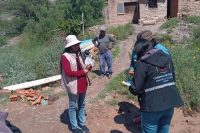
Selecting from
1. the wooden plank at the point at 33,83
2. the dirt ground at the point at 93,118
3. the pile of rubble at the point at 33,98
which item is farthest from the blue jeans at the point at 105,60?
the pile of rubble at the point at 33,98

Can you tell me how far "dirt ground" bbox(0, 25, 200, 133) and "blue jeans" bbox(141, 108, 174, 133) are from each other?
1.82 metres

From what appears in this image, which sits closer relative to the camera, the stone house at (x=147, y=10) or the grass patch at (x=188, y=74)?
the grass patch at (x=188, y=74)

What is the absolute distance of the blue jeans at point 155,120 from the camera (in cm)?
465

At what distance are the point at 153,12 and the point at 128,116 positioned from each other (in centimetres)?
1441

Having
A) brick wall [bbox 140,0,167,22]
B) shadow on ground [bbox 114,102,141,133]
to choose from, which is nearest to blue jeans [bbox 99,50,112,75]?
shadow on ground [bbox 114,102,141,133]

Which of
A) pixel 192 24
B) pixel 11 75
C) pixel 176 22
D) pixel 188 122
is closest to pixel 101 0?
pixel 176 22

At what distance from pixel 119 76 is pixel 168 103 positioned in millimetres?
4657

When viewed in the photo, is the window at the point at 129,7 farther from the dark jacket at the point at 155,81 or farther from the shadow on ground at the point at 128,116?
the dark jacket at the point at 155,81

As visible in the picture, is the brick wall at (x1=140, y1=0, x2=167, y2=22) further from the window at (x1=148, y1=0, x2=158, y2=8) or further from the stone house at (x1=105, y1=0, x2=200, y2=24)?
the window at (x1=148, y1=0, x2=158, y2=8)

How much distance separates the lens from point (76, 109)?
626 cm

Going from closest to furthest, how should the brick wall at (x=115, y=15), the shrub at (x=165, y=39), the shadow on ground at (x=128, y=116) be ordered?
1. the shadow on ground at (x=128, y=116)
2. the shrub at (x=165, y=39)
3. the brick wall at (x=115, y=15)

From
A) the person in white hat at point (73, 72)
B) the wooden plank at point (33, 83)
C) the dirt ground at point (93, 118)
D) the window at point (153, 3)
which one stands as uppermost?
the window at point (153, 3)

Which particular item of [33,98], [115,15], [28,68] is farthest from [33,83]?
[115,15]

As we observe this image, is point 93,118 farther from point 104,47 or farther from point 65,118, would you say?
point 104,47
